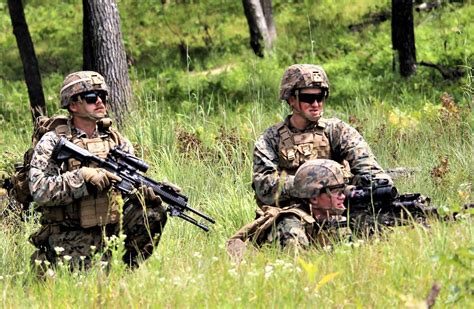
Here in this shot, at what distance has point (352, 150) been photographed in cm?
691

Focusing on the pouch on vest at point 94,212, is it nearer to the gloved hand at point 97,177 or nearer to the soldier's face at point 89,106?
the gloved hand at point 97,177

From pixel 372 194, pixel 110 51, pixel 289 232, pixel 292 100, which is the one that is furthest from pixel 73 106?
pixel 110 51

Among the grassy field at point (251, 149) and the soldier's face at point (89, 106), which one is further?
the soldier's face at point (89, 106)

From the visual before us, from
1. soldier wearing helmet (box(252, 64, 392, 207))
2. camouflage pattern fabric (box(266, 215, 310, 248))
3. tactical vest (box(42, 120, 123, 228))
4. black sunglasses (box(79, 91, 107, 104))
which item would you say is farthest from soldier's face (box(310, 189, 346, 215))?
black sunglasses (box(79, 91, 107, 104))

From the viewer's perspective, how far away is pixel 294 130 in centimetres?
704

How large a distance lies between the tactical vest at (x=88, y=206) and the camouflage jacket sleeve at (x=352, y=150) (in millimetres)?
1590

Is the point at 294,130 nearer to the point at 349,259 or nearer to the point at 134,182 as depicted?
the point at 134,182

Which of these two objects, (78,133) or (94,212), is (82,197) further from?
(78,133)

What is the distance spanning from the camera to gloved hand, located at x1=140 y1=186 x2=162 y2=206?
20.8 ft

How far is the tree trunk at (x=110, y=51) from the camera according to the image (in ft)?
36.0

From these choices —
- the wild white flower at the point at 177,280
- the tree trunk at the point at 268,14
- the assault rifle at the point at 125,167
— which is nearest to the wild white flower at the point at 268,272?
the wild white flower at the point at 177,280

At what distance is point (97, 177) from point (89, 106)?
0.56 metres

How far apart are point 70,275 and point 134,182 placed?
2.81 ft

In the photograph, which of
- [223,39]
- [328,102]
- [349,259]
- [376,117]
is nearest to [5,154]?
[376,117]
